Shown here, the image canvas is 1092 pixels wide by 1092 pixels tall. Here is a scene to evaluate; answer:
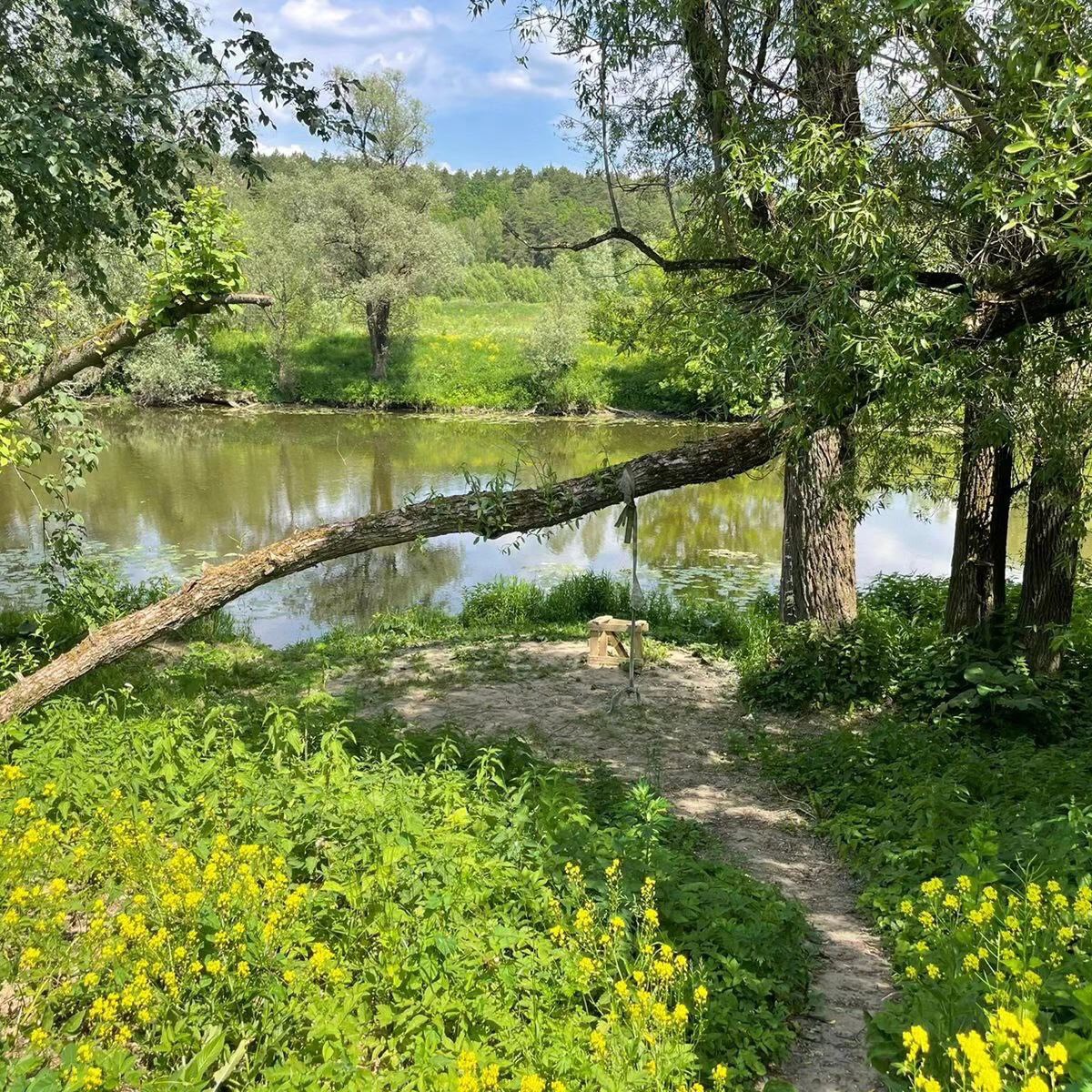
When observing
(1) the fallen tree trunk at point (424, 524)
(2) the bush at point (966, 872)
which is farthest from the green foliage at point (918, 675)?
(1) the fallen tree trunk at point (424, 524)

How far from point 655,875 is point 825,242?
3.28 meters

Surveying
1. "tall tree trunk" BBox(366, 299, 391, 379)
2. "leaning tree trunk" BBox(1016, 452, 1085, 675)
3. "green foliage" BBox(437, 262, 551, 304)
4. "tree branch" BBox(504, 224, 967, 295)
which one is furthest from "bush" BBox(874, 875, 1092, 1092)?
"green foliage" BBox(437, 262, 551, 304)

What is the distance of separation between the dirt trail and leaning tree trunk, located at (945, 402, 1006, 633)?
203 centimetres

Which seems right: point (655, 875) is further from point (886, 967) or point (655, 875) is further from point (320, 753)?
point (320, 753)

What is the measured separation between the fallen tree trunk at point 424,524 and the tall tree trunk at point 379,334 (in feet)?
90.6

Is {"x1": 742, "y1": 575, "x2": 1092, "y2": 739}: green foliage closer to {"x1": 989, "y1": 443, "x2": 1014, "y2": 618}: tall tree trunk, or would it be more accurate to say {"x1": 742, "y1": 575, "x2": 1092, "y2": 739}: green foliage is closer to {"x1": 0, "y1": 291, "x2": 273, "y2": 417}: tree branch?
{"x1": 989, "y1": 443, "x2": 1014, "y2": 618}: tall tree trunk

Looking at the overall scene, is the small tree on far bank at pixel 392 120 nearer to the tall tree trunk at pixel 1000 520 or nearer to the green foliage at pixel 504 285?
the green foliage at pixel 504 285

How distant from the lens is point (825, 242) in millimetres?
4543

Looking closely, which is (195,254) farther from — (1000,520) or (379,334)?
(379,334)

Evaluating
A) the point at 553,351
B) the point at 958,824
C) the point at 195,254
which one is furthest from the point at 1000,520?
the point at 553,351

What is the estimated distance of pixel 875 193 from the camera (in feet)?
14.6

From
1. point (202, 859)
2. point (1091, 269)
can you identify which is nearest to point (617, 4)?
point (1091, 269)

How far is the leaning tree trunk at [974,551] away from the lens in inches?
274

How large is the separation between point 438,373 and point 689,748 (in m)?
28.7
